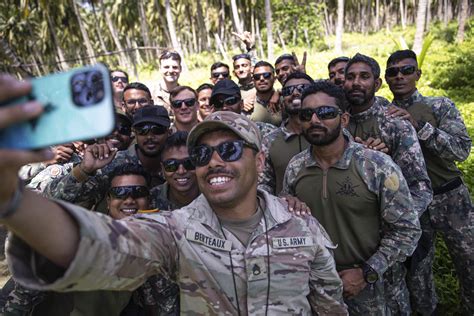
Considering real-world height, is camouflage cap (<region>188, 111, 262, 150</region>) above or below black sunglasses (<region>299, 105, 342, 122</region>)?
above

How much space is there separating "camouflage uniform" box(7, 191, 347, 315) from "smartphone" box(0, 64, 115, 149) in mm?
616

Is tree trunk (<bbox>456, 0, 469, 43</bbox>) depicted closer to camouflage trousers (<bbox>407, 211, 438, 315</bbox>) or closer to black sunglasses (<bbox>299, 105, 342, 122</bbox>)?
camouflage trousers (<bbox>407, 211, 438, 315</bbox>)

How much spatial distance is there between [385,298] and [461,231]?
1.47 meters

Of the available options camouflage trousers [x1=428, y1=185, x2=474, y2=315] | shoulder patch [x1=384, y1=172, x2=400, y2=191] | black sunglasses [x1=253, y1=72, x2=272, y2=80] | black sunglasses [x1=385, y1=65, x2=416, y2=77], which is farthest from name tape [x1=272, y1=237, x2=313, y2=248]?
black sunglasses [x1=253, y1=72, x2=272, y2=80]

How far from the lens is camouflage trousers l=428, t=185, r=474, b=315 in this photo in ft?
12.6

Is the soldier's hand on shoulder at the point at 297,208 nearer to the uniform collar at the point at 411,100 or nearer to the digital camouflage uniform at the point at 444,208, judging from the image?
the digital camouflage uniform at the point at 444,208

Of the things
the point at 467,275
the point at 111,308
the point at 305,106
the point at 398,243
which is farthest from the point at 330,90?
the point at 467,275

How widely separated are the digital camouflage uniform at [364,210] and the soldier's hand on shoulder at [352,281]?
116 mm

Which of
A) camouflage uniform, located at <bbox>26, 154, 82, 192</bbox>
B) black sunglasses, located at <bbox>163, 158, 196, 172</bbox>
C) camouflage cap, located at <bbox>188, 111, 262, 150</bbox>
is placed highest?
camouflage cap, located at <bbox>188, 111, 262, 150</bbox>

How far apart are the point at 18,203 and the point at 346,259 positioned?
2372 millimetres

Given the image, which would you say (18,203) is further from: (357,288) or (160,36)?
(160,36)

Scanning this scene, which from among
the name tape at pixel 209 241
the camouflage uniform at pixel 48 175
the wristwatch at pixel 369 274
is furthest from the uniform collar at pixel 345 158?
the camouflage uniform at pixel 48 175

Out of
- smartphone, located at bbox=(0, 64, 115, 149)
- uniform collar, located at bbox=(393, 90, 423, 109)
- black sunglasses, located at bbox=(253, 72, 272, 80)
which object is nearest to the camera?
smartphone, located at bbox=(0, 64, 115, 149)

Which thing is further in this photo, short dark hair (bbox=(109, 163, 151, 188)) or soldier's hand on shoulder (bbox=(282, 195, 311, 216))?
short dark hair (bbox=(109, 163, 151, 188))
